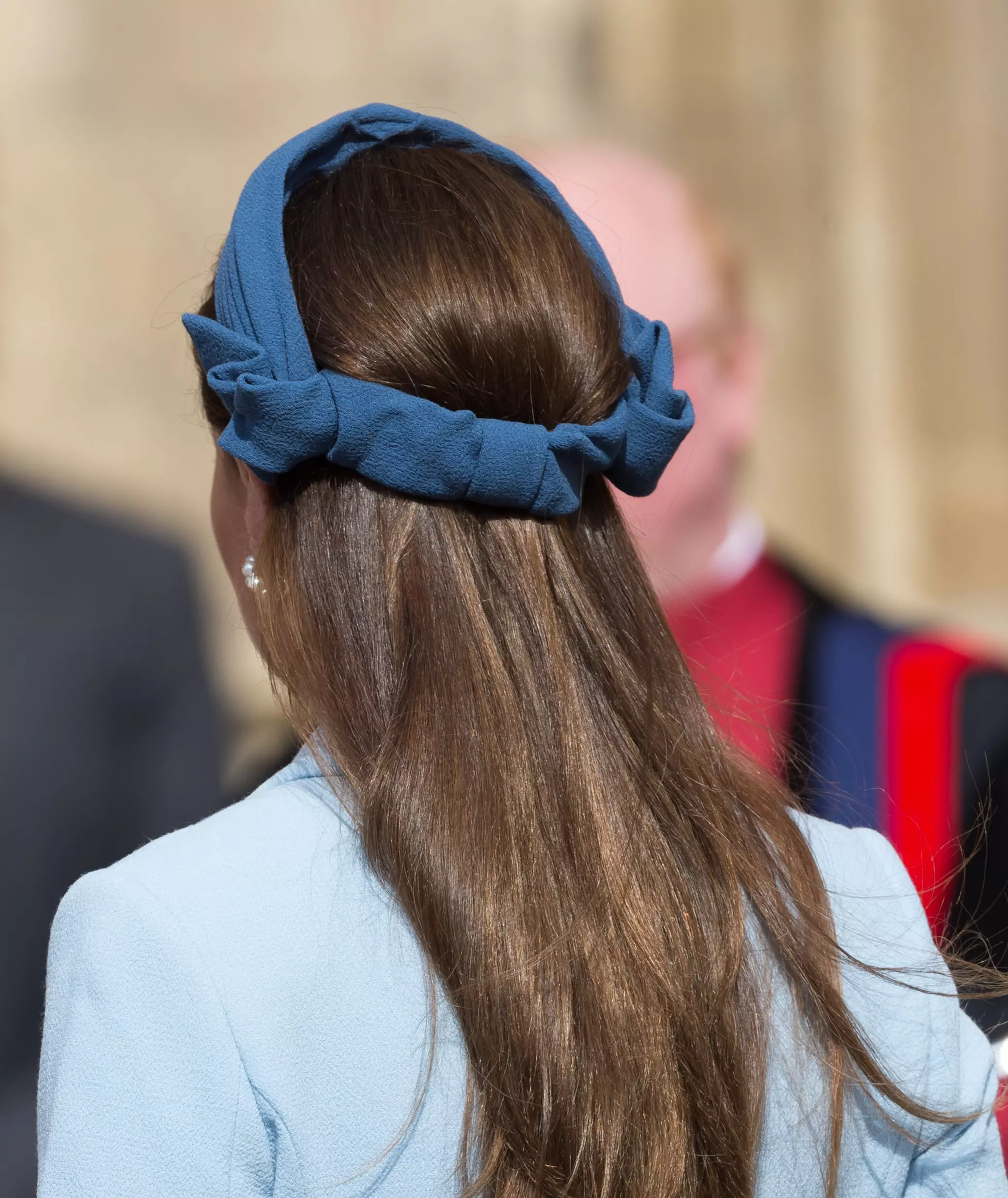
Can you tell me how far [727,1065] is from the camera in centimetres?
96

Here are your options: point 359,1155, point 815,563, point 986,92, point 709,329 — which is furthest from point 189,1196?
point 986,92

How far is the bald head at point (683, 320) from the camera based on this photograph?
6.40 ft

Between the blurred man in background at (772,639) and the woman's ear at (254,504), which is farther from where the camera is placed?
the blurred man in background at (772,639)

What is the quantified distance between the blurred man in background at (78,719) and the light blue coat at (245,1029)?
155cm

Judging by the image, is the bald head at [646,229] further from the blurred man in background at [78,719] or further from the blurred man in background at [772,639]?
the blurred man in background at [78,719]

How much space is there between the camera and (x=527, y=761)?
3.11 feet

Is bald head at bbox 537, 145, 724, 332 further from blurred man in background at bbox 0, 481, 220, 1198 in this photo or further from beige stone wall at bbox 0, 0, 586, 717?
beige stone wall at bbox 0, 0, 586, 717

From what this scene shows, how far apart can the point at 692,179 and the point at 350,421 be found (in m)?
3.33

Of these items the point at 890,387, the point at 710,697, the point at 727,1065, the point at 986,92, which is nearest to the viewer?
the point at 727,1065

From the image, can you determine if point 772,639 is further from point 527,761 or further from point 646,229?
point 527,761

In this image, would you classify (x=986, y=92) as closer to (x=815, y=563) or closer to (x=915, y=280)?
(x=915, y=280)

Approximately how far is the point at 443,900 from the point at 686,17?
3.82m

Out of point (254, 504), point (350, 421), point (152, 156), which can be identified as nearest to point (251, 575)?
point (254, 504)

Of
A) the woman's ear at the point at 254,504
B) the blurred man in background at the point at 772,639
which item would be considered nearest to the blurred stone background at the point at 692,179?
the blurred man in background at the point at 772,639
